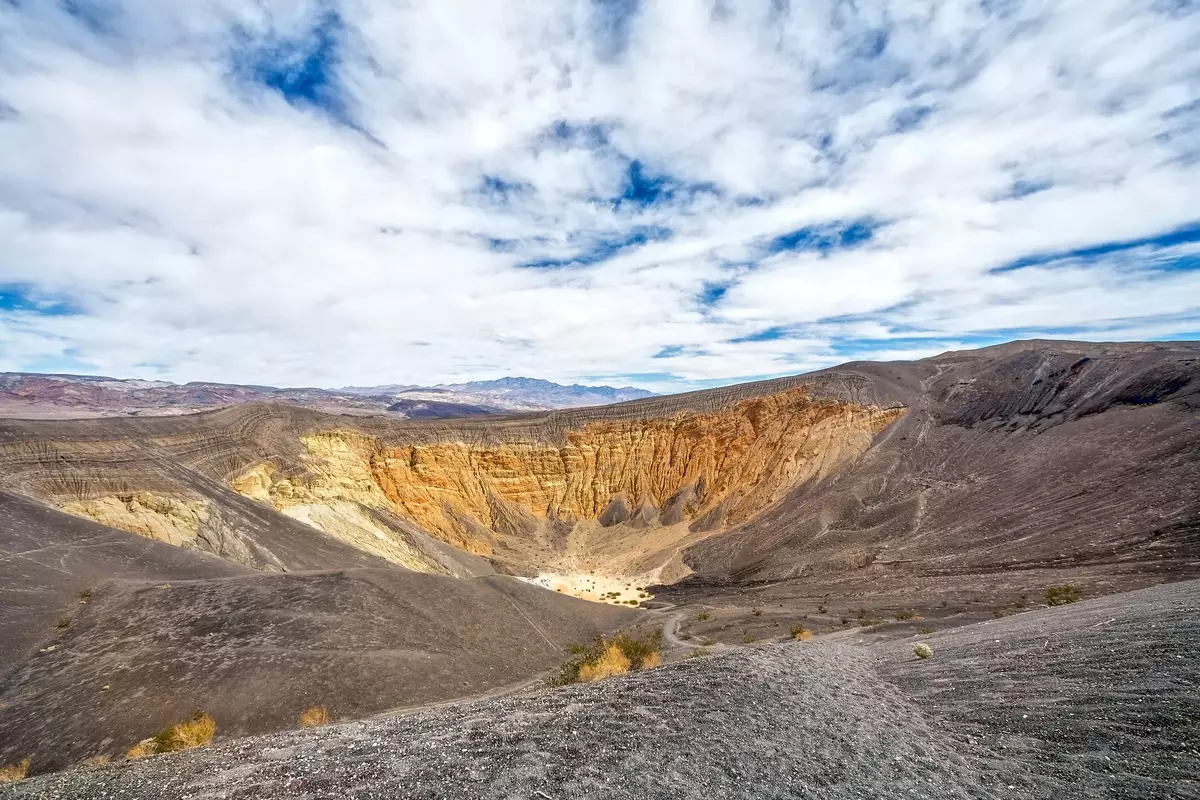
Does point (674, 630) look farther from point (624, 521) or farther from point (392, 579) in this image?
point (624, 521)

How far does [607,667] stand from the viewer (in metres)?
12.6

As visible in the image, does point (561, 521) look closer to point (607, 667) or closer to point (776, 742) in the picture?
point (607, 667)

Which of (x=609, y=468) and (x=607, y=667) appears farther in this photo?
(x=609, y=468)

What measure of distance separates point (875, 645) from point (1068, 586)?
1058 cm

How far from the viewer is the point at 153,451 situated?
1070 inches

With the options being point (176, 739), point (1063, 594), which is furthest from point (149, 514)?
point (1063, 594)

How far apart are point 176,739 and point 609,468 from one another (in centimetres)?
4658

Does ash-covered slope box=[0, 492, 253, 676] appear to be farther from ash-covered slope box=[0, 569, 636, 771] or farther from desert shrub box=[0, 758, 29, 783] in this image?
desert shrub box=[0, 758, 29, 783]

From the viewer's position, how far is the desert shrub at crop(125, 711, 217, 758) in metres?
9.22

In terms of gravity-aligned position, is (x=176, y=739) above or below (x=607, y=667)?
above

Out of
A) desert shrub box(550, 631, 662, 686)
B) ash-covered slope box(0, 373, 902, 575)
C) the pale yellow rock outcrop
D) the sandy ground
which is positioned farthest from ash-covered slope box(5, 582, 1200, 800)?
the sandy ground

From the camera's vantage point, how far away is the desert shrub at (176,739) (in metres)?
9.22

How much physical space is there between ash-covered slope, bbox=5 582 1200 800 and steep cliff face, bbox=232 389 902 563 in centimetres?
3330

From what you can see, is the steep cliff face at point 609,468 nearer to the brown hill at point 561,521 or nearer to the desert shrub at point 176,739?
the brown hill at point 561,521
